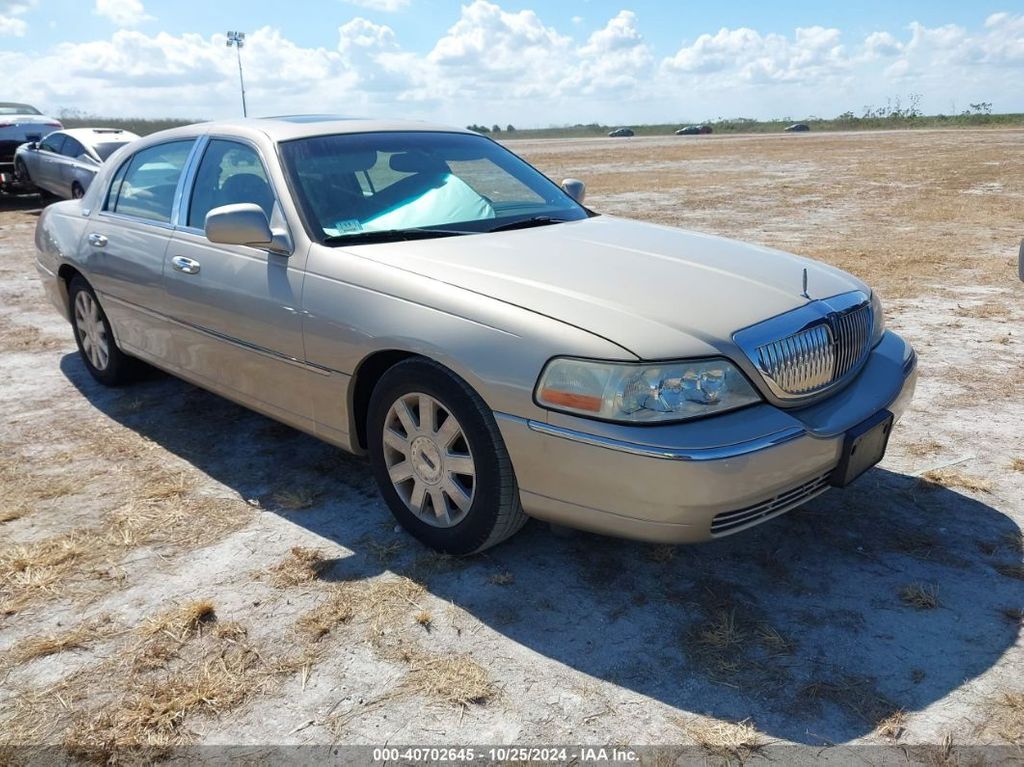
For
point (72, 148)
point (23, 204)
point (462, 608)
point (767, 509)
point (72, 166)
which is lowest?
point (462, 608)

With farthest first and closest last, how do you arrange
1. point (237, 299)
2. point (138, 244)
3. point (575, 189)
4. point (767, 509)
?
point (575, 189) < point (138, 244) < point (237, 299) < point (767, 509)

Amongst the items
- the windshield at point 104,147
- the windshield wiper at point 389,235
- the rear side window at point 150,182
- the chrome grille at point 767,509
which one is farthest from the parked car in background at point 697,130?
the chrome grille at point 767,509

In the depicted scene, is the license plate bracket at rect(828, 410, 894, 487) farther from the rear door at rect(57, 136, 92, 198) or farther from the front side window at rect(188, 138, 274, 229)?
the rear door at rect(57, 136, 92, 198)

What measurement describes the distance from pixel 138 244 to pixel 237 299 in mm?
1102

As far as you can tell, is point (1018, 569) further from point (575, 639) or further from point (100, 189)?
point (100, 189)

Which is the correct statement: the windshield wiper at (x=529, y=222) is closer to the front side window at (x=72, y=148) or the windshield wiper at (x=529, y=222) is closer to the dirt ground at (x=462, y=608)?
the dirt ground at (x=462, y=608)

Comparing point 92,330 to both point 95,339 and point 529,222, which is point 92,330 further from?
point 529,222

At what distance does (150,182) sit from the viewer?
15.4ft

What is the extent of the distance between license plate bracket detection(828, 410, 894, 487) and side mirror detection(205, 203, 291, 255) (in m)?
2.34

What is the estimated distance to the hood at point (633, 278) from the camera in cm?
278

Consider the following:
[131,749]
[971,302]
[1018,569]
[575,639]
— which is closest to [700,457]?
[575,639]

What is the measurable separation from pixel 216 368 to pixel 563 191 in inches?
78.7

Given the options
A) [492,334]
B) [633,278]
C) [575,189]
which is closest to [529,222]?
[633,278]

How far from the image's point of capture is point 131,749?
2.34 meters
